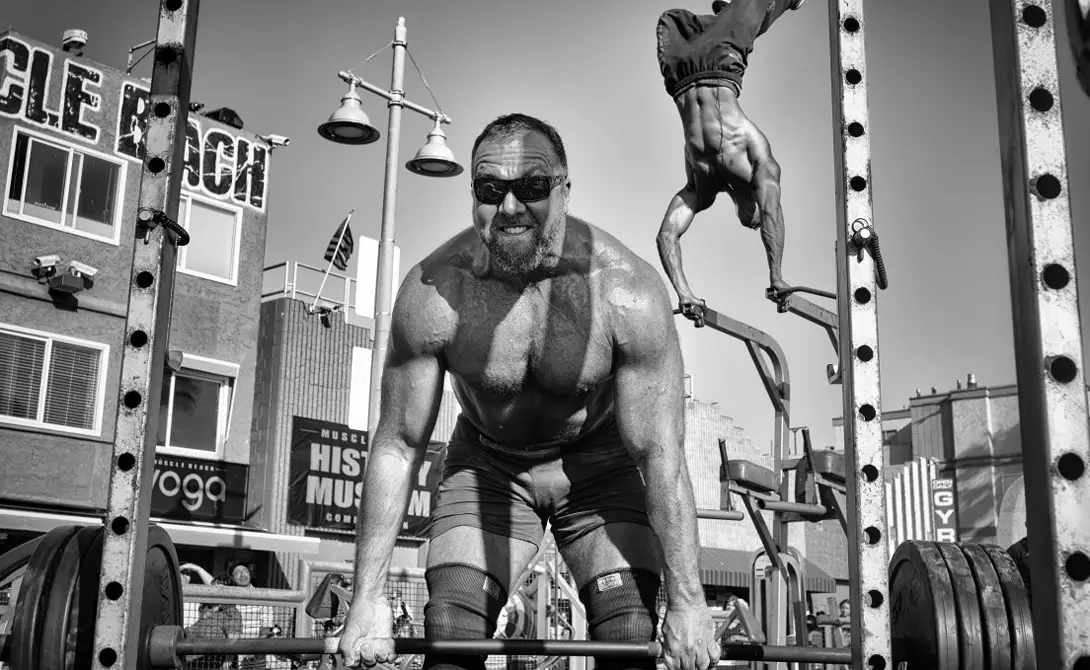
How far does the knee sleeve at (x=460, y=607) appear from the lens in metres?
3.03

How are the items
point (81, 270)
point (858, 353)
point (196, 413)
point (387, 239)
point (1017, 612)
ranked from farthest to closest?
point (196, 413), point (81, 270), point (387, 239), point (1017, 612), point (858, 353)

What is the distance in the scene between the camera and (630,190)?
18.2 feet

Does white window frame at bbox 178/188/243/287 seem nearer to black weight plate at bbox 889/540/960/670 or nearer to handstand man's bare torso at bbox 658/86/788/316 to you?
handstand man's bare torso at bbox 658/86/788/316

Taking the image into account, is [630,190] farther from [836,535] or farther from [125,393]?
[836,535]

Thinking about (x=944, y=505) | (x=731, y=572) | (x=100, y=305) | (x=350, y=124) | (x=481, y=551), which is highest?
(x=350, y=124)

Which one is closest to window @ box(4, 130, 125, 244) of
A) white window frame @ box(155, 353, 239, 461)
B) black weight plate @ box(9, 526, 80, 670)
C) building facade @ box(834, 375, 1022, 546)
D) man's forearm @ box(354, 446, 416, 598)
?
white window frame @ box(155, 353, 239, 461)

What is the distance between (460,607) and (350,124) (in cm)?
849

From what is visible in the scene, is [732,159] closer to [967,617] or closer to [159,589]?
[967,617]

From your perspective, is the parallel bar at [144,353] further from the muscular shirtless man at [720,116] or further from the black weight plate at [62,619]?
the muscular shirtless man at [720,116]

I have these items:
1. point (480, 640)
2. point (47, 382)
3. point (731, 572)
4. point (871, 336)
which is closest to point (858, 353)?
point (871, 336)

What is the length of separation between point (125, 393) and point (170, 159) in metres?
0.62

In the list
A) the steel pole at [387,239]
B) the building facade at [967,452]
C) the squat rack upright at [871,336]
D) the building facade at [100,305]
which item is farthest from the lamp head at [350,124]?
the building facade at [967,452]

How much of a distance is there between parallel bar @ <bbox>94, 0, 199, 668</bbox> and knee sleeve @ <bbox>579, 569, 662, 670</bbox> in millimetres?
1252

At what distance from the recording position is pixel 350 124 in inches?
429
